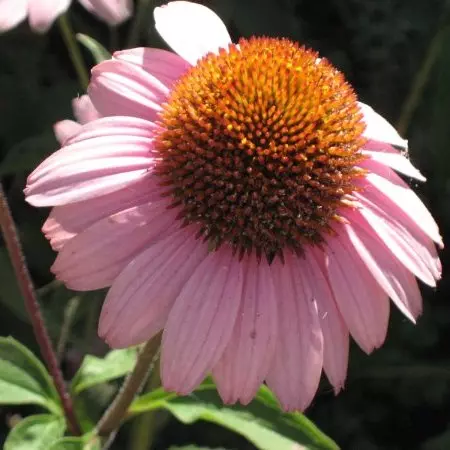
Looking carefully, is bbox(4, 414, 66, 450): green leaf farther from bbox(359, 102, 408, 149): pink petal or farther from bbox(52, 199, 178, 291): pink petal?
bbox(359, 102, 408, 149): pink petal

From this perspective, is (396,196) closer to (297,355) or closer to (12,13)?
(297,355)

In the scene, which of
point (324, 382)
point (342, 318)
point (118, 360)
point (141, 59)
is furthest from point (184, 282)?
point (324, 382)

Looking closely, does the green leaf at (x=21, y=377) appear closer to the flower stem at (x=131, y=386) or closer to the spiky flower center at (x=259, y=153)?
the flower stem at (x=131, y=386)

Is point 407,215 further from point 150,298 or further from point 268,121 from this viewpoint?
point 150,298

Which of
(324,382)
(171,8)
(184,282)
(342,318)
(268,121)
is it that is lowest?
(324,382)

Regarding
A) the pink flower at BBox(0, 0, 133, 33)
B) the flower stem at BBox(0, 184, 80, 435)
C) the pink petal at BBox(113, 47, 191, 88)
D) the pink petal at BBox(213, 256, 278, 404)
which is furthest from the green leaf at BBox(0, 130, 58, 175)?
the pink petal at BBox(213, 256, 278, 404)

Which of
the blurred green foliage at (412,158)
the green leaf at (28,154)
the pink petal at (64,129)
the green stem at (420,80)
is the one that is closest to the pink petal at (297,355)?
the pink petal at (64,129)

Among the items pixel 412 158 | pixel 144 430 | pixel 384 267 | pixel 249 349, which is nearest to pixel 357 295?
Result: pixel 384 267
